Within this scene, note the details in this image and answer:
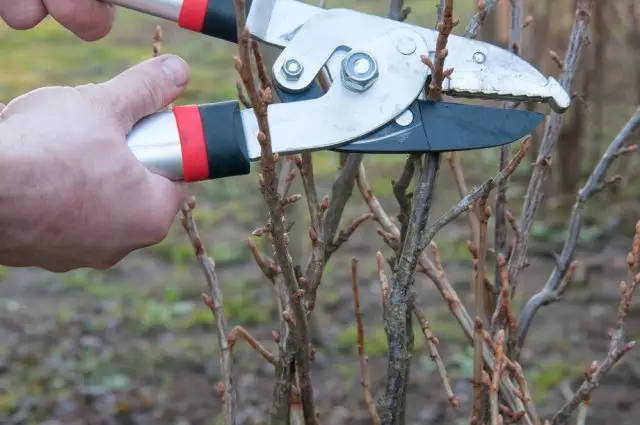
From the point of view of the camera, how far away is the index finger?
1.61 metres

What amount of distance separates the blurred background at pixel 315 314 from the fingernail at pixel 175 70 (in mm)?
1273

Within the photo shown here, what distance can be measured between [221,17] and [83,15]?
27cm

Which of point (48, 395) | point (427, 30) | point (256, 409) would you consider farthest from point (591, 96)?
point (427, 30)

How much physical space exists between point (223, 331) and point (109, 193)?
1.45 feet

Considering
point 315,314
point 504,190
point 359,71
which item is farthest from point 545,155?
point 315,314

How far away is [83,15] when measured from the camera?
1.62 metres

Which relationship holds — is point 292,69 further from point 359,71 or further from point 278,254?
point 278,254

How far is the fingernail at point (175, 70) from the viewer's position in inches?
56.6

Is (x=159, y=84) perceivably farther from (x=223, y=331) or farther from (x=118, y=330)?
(x=118, y=330)

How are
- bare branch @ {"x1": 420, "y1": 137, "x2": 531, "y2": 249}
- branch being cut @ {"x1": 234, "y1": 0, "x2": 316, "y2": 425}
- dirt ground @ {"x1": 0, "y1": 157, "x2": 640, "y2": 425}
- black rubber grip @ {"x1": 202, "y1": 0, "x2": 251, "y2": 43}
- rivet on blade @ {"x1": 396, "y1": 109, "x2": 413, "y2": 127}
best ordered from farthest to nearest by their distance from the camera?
dirt ground @ {"x1": 0, "y1": 157, "x2": 640, "y2": 425} → black rubber grip @ {"x1": 202, "y1": 0, "x2": 251, "y2": 43} → rivet on blade @ {"x1": 396, "y1": 109, "x2": 413, "y2": 127} → bare branch @ {"x1": 420, "y1": 137, "x2": 531, "y2": 249} → branch being cut @ {"x1": 234, "y1": 0, "x2": 316, "y2": 425}

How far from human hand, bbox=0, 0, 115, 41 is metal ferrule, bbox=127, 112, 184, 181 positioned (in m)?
0.34

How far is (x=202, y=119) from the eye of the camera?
140cm

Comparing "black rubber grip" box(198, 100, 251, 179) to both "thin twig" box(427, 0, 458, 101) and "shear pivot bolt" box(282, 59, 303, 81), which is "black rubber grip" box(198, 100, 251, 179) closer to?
"shear pivot bolt" box(282, 59, 303, 81)

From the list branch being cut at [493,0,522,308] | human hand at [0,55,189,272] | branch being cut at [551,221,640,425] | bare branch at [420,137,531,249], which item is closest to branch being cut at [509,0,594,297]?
branch being cut at [493,0,522,308]
